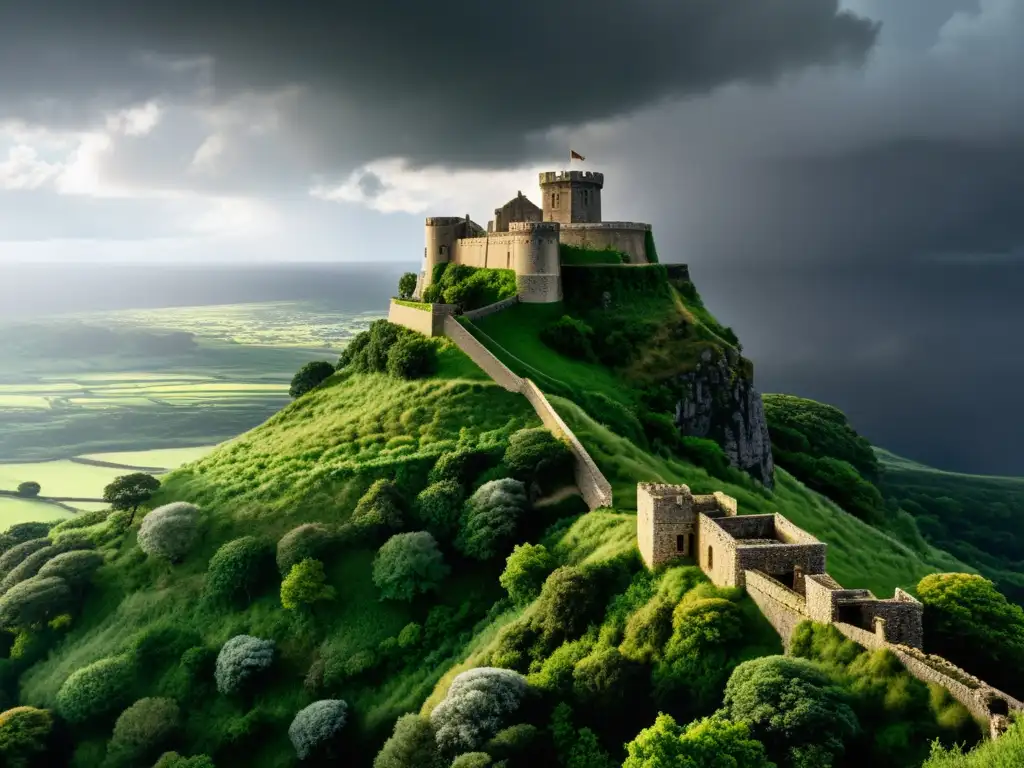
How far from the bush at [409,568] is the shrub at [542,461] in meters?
7.53

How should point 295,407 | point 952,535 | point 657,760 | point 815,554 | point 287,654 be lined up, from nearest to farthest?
point 657,760
point 815,554
point 287,654
point 295,407
point 952,535

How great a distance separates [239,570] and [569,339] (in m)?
35.1

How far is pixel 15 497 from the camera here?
137250mm

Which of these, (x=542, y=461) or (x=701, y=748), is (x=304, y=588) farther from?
(x=701, y=748)

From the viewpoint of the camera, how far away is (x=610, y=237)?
92.6 metres

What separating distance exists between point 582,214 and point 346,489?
149 feet

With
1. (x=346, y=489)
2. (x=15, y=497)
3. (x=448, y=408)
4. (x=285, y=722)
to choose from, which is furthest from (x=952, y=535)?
(x=15, y=497)

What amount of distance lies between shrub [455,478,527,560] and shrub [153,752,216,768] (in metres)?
17.7

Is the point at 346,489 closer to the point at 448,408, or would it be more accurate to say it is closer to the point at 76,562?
the point at 448,408

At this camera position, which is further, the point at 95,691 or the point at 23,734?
the point at 95,691

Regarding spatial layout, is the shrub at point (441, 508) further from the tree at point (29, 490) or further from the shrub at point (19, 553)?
the tree at point (29, 490)

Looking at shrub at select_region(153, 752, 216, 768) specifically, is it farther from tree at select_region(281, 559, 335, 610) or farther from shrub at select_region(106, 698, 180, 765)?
tree at select_region(281, 559, 335, 610)

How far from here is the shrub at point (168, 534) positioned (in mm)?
61281

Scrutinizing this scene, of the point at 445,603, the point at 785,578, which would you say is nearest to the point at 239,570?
the point at 445,603
